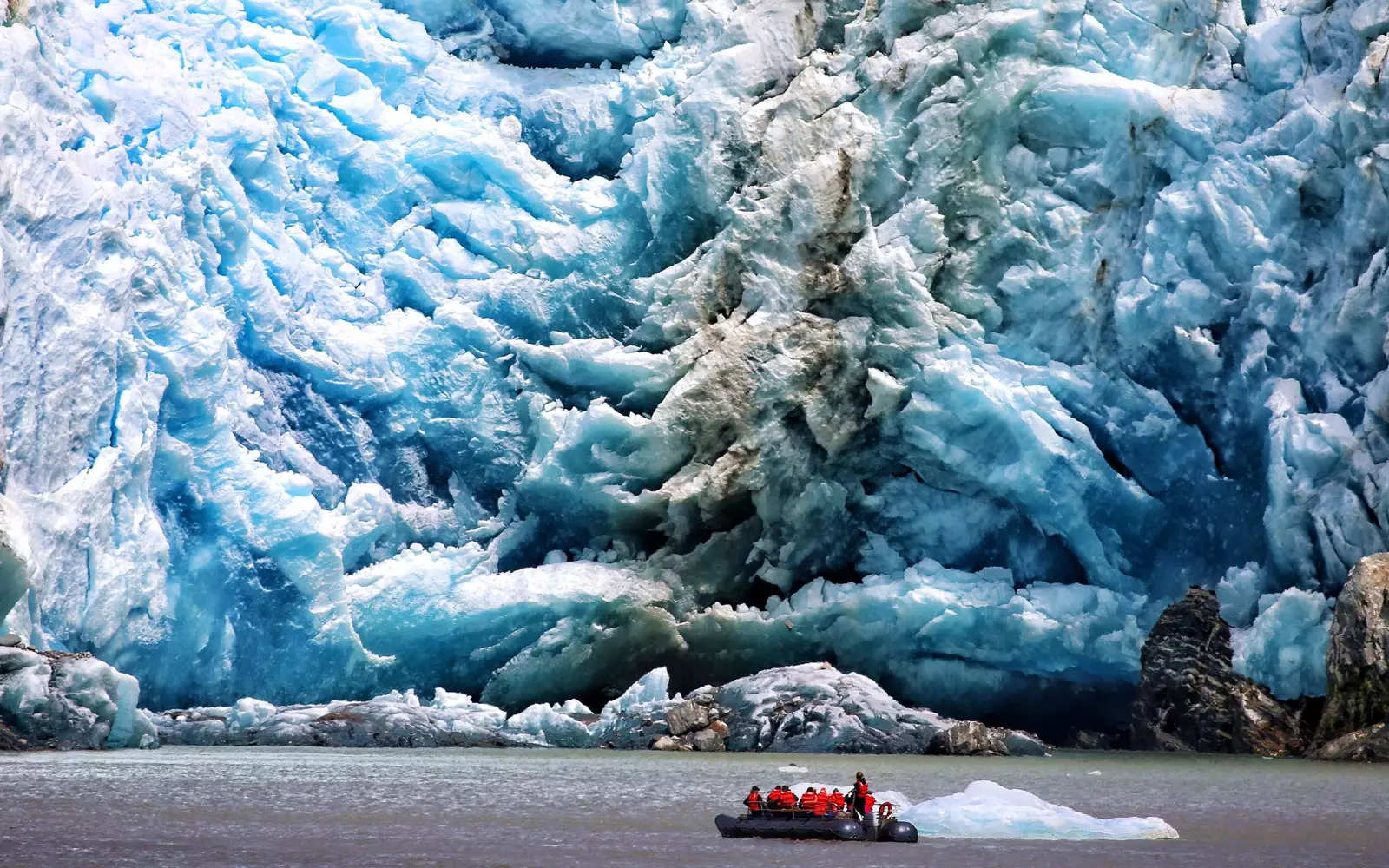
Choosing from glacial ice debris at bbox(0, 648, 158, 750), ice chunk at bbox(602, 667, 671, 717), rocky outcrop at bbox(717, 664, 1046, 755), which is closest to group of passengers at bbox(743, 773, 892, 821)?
rocky outcrop at bbox(717, 664, 1046, 755)

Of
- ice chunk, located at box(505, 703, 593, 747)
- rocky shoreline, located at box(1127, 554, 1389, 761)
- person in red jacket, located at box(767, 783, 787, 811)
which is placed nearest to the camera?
person in red jacket, located at box(767, 783, 787, 811)

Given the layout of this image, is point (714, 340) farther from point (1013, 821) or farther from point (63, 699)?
point (1013, 821)

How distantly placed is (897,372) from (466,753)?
32.3 feet

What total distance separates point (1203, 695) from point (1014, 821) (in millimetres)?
12124

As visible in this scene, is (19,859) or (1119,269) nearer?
(19,859)

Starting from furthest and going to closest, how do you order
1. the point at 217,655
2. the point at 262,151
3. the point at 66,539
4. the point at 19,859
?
the point at 262,151
the point at 217,655
the point at 66,539
the point at 19,859

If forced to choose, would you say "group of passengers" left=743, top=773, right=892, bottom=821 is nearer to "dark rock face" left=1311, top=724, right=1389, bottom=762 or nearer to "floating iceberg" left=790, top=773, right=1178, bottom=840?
"floating iceberg" left=790, top=773, right=1178, bottom=840

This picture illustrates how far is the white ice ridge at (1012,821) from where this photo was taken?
45.9 feet

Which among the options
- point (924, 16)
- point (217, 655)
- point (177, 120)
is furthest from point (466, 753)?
point (924, 16)

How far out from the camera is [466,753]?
25844 millimetres

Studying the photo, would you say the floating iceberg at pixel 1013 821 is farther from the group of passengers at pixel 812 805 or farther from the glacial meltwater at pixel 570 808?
the group of passengers at pixel 812 805

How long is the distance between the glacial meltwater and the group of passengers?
354 mm

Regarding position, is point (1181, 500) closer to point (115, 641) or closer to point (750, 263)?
point (750, 263)

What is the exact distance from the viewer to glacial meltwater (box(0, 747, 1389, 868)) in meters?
12.3
